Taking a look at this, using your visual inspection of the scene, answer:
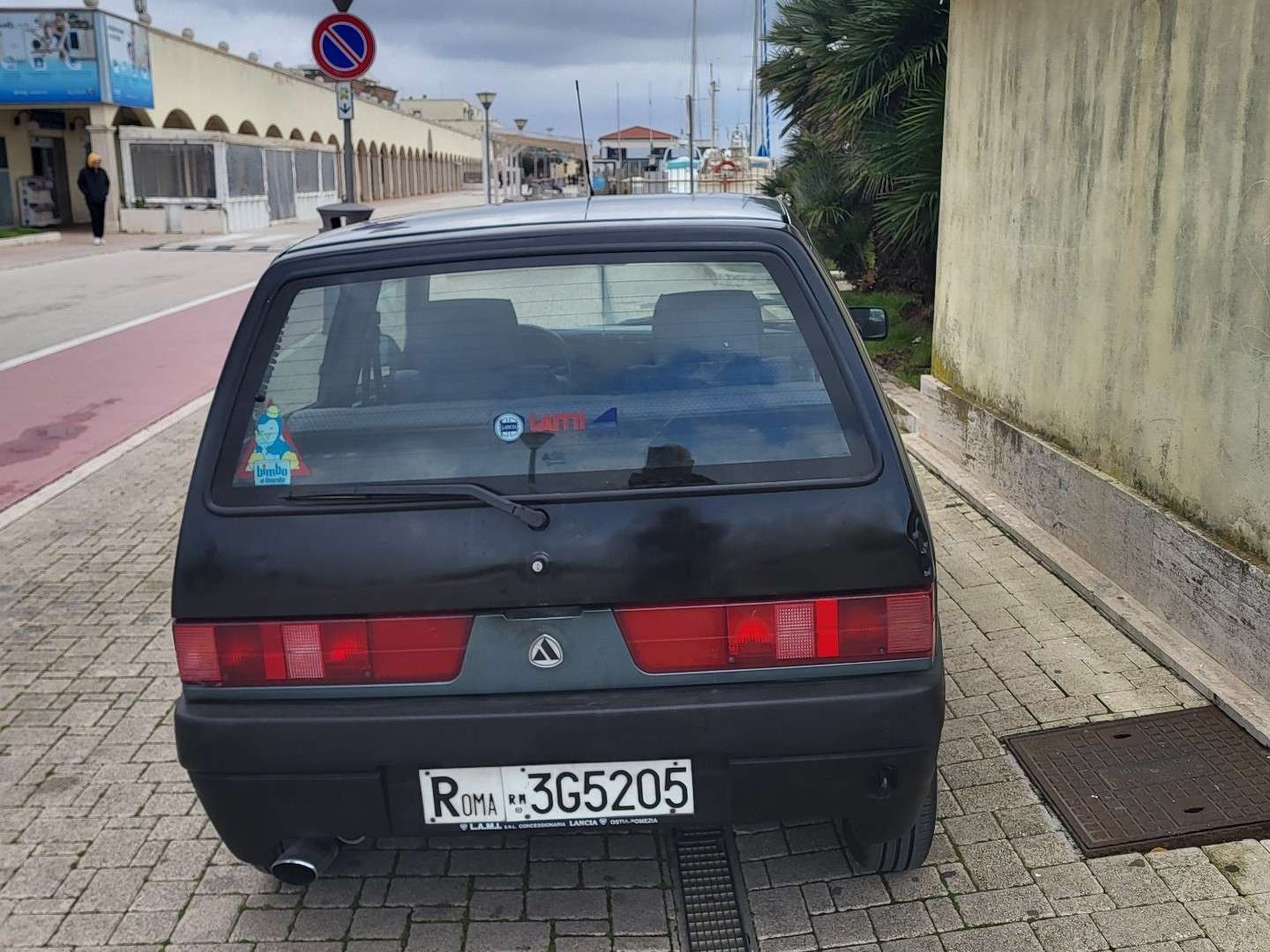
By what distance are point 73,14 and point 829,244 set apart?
26.4 meters

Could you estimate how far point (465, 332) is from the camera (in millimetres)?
3193

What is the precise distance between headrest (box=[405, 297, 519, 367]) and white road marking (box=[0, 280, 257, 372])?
35.7 feet

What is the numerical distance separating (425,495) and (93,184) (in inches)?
1125

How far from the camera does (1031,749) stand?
429 cm

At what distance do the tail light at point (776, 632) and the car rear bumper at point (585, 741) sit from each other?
2.4 inches

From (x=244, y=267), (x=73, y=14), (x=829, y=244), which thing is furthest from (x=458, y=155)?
(x=829, y=244)

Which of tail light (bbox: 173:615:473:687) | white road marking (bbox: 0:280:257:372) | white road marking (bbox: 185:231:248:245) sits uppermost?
tail light (bbox: 173:615:473:687)

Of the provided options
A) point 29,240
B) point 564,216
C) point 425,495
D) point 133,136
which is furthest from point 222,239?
point 425,495

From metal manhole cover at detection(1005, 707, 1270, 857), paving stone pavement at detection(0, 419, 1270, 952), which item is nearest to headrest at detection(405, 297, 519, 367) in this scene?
paving stone pavement at detection(0, 419, 1270, 952)

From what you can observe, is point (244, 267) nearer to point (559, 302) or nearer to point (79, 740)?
point (79, 740)

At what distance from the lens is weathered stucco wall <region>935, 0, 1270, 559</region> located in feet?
15.0

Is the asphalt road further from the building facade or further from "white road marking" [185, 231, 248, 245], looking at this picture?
the building facade

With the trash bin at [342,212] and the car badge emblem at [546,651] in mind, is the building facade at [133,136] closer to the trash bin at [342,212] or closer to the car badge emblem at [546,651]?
the trash bin at [342,212]

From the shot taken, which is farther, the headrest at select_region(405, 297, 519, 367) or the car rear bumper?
the headrest at select_region(405, 297, 519, 367)
